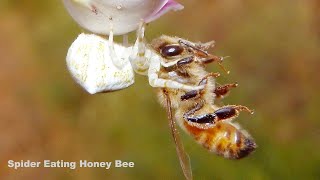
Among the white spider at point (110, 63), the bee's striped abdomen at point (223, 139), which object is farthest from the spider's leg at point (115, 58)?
the bee's striped abdomen at point (223, 139)

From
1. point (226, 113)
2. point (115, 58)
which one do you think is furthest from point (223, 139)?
point (115, 58)

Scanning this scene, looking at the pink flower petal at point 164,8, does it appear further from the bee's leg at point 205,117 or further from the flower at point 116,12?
the bee's leg at point 205,117

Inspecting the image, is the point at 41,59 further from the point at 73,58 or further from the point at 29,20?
the point at 73,58

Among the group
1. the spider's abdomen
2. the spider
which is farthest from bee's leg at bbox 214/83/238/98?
the spider's abdomen

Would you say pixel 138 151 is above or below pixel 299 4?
below

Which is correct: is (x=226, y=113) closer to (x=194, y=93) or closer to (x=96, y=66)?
(x=194, y=93)

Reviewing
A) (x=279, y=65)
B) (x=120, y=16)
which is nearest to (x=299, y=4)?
(x=279, y=65)
